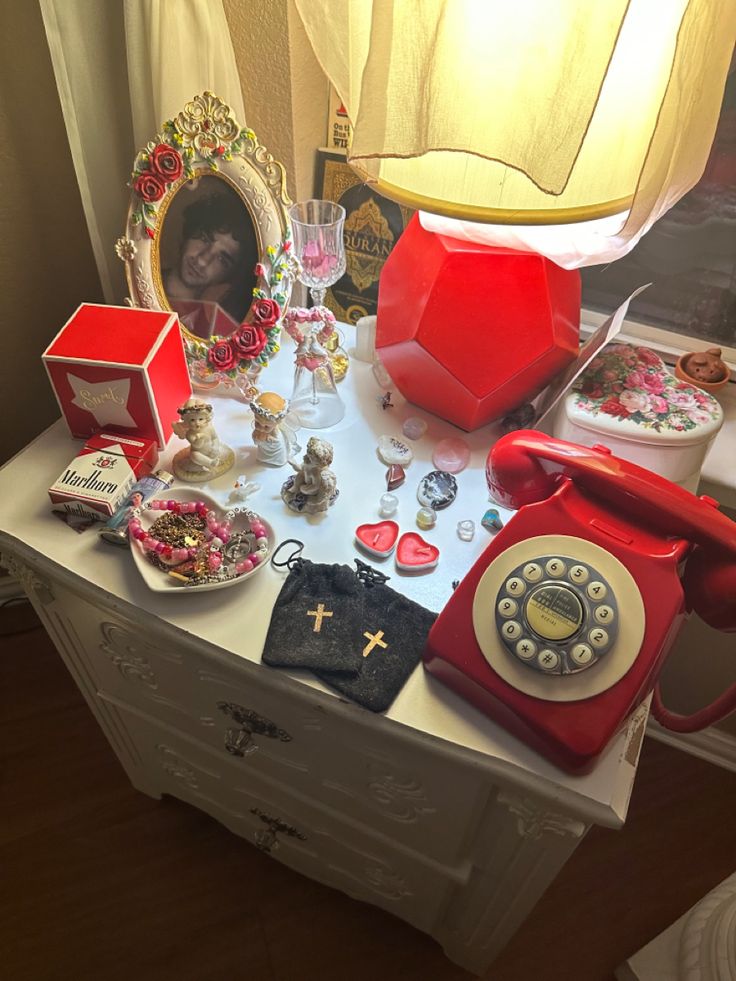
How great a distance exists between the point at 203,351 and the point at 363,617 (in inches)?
15.6

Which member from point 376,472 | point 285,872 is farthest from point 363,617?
point 285,872

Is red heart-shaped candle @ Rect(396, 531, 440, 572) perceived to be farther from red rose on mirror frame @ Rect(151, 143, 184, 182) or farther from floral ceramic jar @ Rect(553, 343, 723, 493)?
red rose on mirror frame @ Rect(151, 143, 184, 182)

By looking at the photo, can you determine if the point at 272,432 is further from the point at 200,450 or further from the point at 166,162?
the point at 166,162

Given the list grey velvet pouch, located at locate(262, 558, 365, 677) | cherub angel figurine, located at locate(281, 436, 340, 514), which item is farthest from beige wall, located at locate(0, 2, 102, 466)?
grey velvet pouch, located at locate(262, 558, 365, 677)

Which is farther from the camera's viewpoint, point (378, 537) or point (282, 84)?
point (282, 84)

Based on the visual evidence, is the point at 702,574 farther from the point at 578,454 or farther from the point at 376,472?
the point at 376,472

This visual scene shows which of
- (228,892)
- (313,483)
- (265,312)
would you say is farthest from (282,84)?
(228,892)

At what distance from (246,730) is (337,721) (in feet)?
0.55

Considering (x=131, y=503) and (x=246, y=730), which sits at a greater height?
(x=131, y=503)

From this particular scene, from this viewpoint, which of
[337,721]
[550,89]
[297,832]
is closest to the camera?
[550,89]

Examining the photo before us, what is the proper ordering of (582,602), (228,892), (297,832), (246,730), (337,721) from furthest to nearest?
1. (228,892)
2. (297,832)
3. (246,730)
4. (337,721)
5. (582,602)

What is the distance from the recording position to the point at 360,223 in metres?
1.04

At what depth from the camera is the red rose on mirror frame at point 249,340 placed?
2.74 feet

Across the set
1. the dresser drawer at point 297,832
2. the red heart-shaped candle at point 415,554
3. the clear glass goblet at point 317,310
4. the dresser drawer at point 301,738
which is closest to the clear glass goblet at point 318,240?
the clear glass goblet at point 317,310
